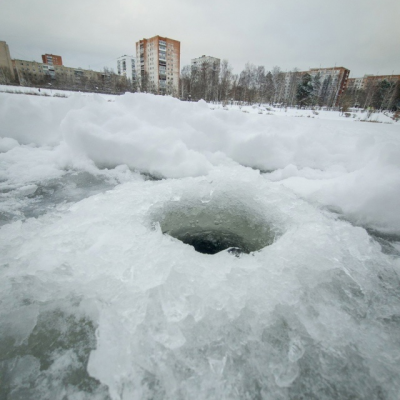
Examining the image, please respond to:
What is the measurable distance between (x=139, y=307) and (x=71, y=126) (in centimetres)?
389

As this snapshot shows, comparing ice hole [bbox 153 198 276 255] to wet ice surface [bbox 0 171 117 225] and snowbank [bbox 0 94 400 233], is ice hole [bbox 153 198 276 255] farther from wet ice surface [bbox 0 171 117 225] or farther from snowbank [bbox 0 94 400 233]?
wet ice surface [bbox 0 171 117 225]

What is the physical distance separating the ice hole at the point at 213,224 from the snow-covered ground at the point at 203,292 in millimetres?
18

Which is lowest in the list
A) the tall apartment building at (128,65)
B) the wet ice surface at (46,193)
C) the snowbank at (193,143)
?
the wet ice surface at (46,193)

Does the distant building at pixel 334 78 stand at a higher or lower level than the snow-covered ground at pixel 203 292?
higher

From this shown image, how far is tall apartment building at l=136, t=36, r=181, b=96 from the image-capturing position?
4584 centimetres

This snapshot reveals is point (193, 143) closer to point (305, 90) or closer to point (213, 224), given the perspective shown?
point (213, 224)

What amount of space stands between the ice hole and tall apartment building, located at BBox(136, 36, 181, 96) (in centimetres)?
4794

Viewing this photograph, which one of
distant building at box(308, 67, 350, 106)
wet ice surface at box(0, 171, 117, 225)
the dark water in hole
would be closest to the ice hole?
the dark water in hole

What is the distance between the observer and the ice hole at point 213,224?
252cm

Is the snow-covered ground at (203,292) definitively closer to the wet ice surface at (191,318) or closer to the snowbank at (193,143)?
the wet ice surface at (191,318)

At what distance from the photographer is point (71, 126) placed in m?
3.89

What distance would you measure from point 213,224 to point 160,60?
178 feet

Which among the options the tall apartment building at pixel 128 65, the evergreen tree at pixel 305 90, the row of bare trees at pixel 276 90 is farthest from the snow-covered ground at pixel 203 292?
the tall apartment building at pixel 128 65

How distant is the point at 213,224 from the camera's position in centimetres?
274
